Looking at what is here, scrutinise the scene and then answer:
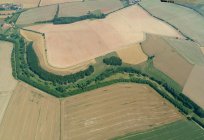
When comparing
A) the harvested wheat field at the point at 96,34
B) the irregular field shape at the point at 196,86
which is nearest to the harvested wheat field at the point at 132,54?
the harvested wheat field at the point at 96,34

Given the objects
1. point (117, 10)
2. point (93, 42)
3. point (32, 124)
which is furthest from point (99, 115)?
point (117, 10)

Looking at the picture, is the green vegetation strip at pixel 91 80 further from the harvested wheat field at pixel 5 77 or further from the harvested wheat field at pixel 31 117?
the harvested wheat field at pixel 31 117

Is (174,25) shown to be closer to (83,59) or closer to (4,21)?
(83,59)

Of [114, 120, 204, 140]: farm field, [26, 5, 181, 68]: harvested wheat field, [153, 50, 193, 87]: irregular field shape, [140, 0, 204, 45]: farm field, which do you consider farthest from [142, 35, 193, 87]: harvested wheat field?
[114, 120, 204, 140]: farm field

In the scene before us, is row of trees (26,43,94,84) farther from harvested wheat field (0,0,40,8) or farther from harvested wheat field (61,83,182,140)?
harvested wheat field (0,0,40,8)

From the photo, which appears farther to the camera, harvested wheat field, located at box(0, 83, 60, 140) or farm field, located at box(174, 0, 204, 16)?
farm field, located at box(174, 0, 204, 16)

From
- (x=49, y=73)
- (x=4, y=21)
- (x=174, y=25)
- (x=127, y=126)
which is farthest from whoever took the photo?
(x=4, y=21)

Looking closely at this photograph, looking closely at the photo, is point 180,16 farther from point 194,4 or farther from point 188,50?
point 188,50
